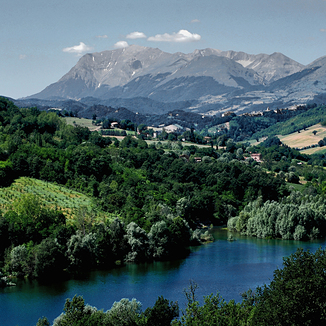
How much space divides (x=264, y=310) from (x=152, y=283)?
1922 centimetres

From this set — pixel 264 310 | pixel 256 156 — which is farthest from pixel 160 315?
pixel 256 156

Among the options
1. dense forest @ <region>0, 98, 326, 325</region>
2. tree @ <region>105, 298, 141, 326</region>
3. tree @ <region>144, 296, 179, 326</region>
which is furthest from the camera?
dense forest @ <region>0, 98, 326, 325</region>

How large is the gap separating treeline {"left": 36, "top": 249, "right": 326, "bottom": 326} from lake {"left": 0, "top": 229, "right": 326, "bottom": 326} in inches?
276

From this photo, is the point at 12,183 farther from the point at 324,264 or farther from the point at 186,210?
the point at 324,264

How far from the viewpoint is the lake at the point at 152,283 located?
37938 millimetres

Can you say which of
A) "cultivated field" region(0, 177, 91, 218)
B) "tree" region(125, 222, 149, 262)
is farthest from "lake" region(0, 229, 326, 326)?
"cultivated field" region(0, 177, 91, 218)

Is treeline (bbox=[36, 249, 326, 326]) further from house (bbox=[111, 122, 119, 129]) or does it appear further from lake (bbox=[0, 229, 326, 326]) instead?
house (bbox=[111, 122, 119, 129])

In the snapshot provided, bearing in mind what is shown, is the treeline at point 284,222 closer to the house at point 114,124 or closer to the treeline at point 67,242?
the treeline at point 67,242

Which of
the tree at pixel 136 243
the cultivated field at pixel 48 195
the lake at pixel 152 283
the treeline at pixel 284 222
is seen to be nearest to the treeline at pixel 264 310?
the lake at pixel 152 283

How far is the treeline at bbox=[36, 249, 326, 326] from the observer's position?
24.9 m

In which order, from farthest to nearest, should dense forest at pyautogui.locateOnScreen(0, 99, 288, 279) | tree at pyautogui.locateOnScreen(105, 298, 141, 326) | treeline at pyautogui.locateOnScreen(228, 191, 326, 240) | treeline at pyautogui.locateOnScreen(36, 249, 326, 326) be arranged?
treeline at pyautogui.locateOnScreen(228, 191, 326, 240) < dense forest at pyautogui.locateOnScreen(0, 99, 288, 279) < tree at pyautogui.locateOnScreen(105, 298, 141, 326) < treeline at pyautogui.locateOnScreen(36, 249, 326, 326)

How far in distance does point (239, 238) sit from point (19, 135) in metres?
39.5

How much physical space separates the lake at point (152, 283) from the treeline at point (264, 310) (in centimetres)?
700

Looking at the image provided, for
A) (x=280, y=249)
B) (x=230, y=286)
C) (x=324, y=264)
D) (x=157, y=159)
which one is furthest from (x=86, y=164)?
(x=324, y=264)
